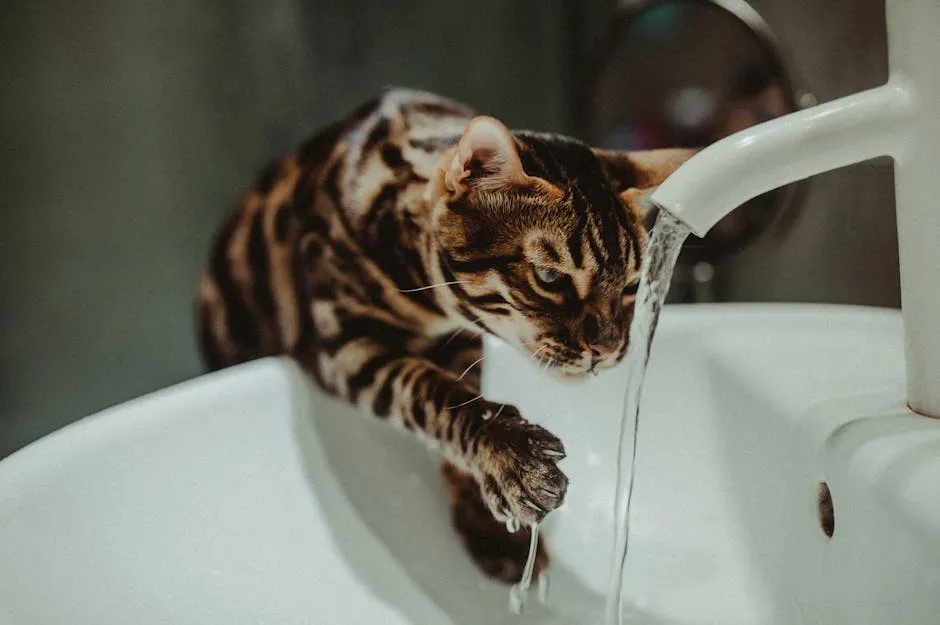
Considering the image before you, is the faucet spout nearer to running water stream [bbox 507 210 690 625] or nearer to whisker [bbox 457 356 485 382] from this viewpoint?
running water stream [bbox 507 210 690 625]

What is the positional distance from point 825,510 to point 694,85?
39 centimetres

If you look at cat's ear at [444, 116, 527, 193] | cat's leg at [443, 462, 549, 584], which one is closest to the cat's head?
cat's ear at [444, 116, 527, 193]

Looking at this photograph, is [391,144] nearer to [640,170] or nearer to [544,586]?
[640,170]

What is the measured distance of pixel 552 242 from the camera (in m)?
0.45

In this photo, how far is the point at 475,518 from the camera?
526 millimetres

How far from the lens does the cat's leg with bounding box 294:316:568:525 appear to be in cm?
44

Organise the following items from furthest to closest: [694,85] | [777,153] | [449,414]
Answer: [694,85]
[449,414]
[777,153]

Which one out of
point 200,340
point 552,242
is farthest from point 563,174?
point 200,340

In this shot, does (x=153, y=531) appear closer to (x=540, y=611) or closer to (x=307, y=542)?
→ (x=307, y=542)

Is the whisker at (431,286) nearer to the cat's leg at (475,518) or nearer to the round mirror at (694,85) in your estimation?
the cat's leg at (475,518)

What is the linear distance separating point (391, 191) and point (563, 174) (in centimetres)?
14

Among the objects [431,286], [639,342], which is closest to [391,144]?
[431,286]

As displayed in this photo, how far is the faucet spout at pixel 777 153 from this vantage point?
15.4 inches

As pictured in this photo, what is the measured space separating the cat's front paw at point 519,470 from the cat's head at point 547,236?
0.16 feet
